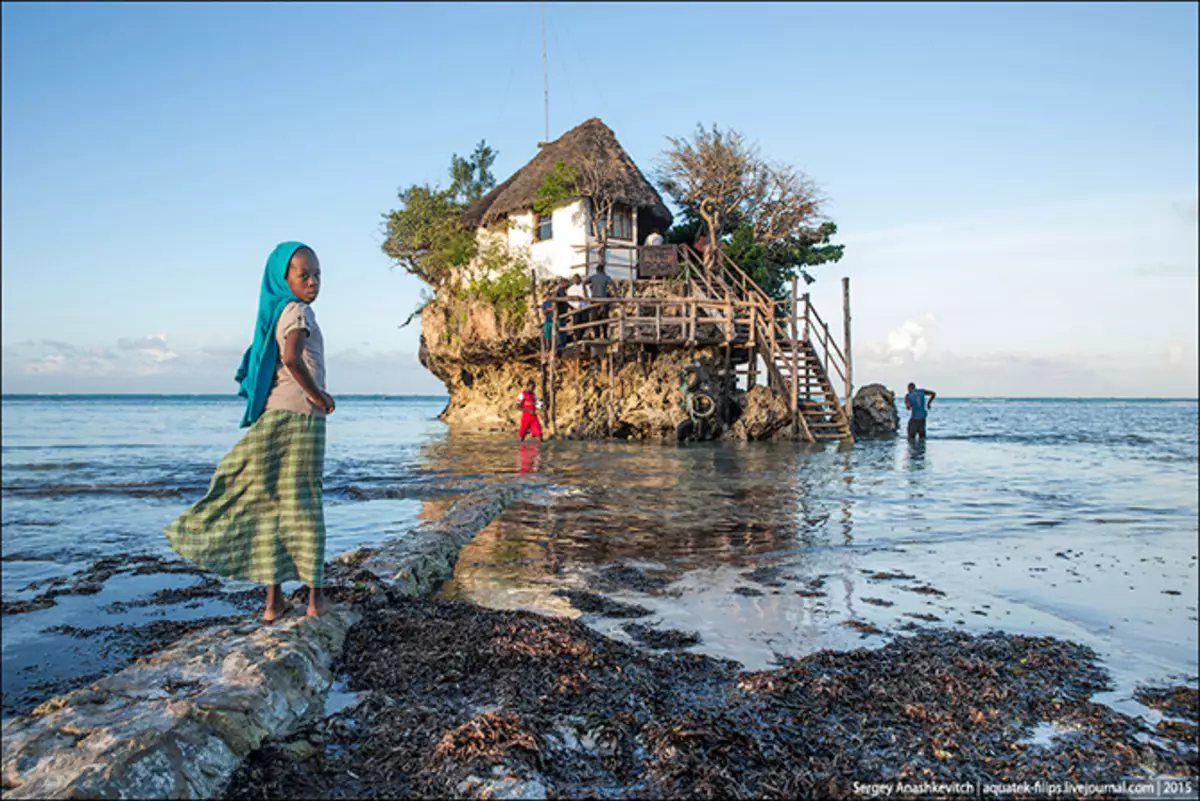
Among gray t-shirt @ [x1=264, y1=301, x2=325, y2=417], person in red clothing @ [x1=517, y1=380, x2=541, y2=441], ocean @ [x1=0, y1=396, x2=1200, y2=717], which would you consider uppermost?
gray t-shirt @ [x1=264, y1=301, x2=325, y2=417]

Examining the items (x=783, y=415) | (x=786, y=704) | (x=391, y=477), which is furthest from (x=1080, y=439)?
(x=786, y=704)

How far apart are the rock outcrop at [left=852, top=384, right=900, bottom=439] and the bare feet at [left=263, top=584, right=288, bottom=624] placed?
2637 centimetres

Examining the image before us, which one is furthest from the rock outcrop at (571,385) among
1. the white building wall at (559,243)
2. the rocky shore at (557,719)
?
the rocky shore at (557,719)

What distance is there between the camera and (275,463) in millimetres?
3889

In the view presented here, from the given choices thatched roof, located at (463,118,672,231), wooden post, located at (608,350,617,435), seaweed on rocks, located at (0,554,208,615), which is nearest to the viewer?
seaweed on rocks, located at (0,554,208,615)

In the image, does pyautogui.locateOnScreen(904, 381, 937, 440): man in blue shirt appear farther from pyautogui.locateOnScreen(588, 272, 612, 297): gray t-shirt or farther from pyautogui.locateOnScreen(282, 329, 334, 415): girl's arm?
pyautogui.locateOnScreen(282, 329, 334, 415): girl's arm

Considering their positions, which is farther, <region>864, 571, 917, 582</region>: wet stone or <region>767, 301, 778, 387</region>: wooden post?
<region>767, 301, 778, 387</region>: wooden post

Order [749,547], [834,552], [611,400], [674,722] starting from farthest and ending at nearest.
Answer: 1. [611,400]
2. [749,547]
3. [834,552]
4. [674,722]

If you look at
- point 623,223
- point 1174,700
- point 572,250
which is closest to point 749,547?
point 1174,700

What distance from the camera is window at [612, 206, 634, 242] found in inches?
1073

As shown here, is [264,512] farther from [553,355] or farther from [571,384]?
[571,384]

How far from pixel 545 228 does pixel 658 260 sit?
4.81m

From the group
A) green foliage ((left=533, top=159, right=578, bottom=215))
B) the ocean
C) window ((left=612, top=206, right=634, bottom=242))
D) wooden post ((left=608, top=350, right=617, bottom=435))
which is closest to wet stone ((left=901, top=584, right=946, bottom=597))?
the ocean

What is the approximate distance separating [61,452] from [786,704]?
910 inches
